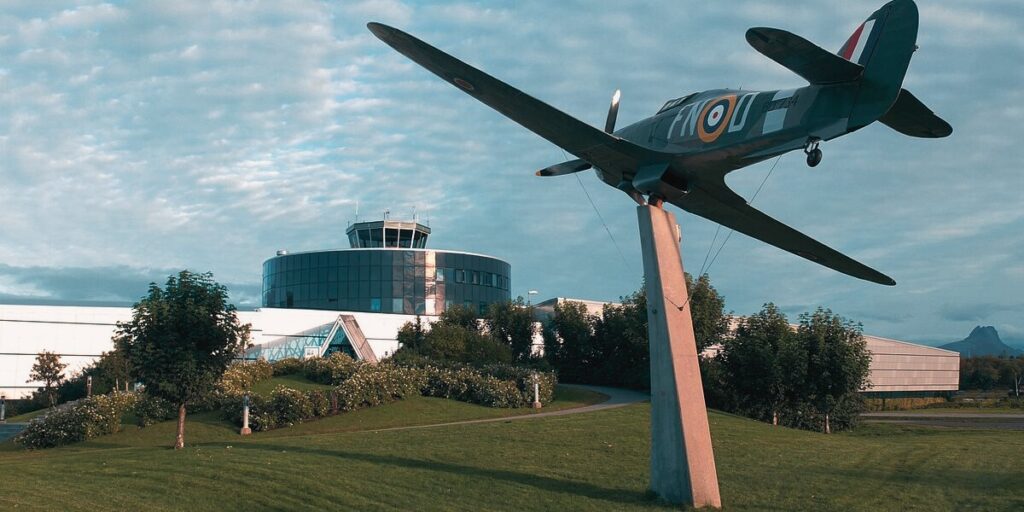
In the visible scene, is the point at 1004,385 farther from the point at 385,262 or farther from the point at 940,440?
the point at 940,440

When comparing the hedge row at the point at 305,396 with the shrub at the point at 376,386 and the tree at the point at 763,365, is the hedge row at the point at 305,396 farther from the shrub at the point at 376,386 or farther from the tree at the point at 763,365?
the tree at the point at 763,365

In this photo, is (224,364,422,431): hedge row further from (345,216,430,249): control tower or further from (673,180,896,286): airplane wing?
(345,216,430,249): control tower

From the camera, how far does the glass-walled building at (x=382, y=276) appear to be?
86812mm

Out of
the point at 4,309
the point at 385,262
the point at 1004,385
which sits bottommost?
the point at 1004,385

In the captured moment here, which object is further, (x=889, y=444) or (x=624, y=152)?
(x=889, y=444)

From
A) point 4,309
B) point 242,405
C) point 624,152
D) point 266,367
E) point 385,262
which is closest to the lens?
point 624,152

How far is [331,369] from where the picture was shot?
41.2 metres

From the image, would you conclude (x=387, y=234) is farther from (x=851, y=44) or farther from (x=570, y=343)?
(x=851, y=44)

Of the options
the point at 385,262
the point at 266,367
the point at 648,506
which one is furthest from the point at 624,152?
the point at 385,262

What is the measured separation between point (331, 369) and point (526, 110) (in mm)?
29235

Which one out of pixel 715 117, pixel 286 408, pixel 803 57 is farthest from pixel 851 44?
pixel 286 408

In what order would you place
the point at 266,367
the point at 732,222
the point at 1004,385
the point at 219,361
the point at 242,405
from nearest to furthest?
the point at 732,222
the point at 219,361
the point at 242,405
the point at 266,367
the point at 1004,385

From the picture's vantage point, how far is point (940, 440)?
29844 mm

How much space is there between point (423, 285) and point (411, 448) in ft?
219
